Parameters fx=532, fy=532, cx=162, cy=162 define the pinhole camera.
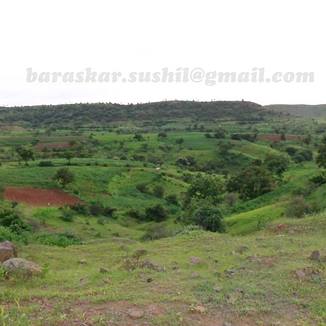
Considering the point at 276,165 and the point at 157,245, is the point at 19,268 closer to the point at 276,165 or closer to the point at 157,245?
the point at 157,245

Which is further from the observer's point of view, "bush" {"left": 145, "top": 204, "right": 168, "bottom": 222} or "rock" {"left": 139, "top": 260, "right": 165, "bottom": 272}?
"bush" {"left": 145, "top": 204, "right": 168, "bottom": 222}

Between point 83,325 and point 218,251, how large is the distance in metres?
6.54

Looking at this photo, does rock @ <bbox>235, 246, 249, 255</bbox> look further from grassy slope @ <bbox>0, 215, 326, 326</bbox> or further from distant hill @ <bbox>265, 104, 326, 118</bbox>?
distant hill @ <bbox>265, 104, 326, 118</bbox>

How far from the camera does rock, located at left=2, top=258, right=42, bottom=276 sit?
472 inches

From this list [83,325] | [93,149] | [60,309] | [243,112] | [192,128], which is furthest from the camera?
[243,112]

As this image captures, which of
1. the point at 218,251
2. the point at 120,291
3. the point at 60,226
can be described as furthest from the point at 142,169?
the point at 120,291

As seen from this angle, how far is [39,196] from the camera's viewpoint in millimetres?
46406

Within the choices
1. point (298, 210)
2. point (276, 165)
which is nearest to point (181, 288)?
point (298, 210)

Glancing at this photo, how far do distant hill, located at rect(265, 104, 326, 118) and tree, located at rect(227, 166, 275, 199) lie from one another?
422 feet

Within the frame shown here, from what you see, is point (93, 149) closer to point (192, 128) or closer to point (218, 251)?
point (192, 128)

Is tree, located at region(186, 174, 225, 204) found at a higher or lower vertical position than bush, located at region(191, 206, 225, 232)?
lower

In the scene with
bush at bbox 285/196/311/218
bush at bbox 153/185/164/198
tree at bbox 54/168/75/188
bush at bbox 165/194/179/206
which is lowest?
bush at bbox 165/194/179/206

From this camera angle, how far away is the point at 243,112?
489 ft

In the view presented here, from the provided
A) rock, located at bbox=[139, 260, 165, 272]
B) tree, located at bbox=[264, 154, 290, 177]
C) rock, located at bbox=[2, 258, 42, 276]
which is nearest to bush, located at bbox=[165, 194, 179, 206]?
tree, located at bbox=[264, 154, 290, 177]
